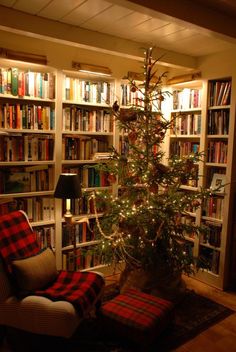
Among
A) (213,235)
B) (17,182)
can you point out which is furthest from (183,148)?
(17,182)

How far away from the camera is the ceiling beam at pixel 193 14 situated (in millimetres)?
2008

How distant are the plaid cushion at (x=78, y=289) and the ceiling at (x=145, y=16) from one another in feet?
6.39

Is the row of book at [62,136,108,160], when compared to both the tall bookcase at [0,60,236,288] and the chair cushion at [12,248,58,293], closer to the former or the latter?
the tall bookcase at [0,60,236,288]

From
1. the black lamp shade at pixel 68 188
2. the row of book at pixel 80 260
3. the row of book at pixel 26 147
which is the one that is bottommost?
the row of book at pixel 80 260

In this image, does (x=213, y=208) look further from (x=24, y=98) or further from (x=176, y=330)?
(x=24, y=98)

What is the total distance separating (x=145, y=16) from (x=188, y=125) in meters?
1.51

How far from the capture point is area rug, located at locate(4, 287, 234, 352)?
2098mm

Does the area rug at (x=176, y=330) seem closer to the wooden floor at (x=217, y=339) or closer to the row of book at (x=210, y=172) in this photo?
the wooden floor at (x=217, y=339)

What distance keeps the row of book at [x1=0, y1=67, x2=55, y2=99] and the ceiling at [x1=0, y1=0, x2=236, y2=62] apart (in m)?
0.54

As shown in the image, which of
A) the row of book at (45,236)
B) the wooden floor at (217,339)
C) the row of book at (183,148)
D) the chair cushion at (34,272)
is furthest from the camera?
the row of book at (183,148)

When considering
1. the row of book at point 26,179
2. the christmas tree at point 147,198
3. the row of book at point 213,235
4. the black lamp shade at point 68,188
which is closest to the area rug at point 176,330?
the christmas tree at point 147,198

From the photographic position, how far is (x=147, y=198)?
278 cm

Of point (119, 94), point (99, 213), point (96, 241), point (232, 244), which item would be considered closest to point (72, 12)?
point (119, 94)

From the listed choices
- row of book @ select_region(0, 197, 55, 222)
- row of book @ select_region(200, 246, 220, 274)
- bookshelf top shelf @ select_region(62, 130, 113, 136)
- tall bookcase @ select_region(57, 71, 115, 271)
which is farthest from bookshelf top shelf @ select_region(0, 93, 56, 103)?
row of book @ select_region(200, 246, 220, 274)
